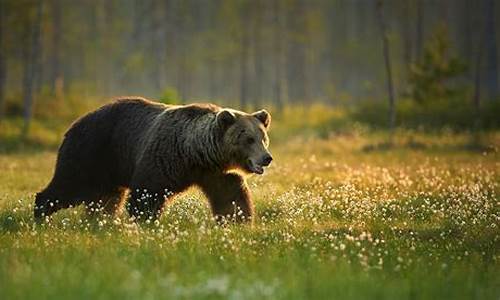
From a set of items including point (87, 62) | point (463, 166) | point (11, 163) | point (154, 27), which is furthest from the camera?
point (87, 62)

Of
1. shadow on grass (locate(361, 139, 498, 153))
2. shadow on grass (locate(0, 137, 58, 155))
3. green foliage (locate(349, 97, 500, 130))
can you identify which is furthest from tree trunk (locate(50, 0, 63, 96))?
shadow on grass (locate(361, 139, 498, 153))

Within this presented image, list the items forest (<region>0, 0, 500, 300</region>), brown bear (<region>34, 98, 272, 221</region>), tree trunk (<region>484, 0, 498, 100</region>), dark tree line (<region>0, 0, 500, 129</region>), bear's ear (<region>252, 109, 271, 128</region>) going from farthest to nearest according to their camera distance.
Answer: dark tree line (<region>0, 0, 500, 129</region>)
tree trunk (<region>484, 0, 498, 100</region>)
bear's ear (<region>252, 109, 271, 128</region>)
brown bear (<region>34, 98, 272, 221</region>)
forest (<region>0, 0, 500, 300</region>)

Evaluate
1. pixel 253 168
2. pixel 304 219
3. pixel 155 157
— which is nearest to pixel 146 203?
pixel 155 157

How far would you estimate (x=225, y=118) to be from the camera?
998 cm

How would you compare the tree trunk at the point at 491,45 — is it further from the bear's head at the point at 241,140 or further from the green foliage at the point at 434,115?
the bear's head at the point at 241,140

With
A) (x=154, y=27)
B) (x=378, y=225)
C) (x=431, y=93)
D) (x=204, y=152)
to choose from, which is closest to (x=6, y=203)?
(x=204, y=152)

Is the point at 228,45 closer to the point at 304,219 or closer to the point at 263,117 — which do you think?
the point at 263,117

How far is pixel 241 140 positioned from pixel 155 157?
52.3 inches

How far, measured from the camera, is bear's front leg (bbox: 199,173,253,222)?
33.8ft

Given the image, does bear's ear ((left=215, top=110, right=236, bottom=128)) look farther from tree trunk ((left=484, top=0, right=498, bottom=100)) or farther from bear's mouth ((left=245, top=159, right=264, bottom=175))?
tree trunk ((left=484, top=0, right=498, bottom=100))

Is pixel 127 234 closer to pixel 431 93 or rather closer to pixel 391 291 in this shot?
pixel 391 291

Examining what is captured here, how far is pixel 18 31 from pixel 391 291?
3795 centimetres

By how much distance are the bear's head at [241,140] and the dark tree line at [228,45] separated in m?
15.5

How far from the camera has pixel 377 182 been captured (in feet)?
46.2
